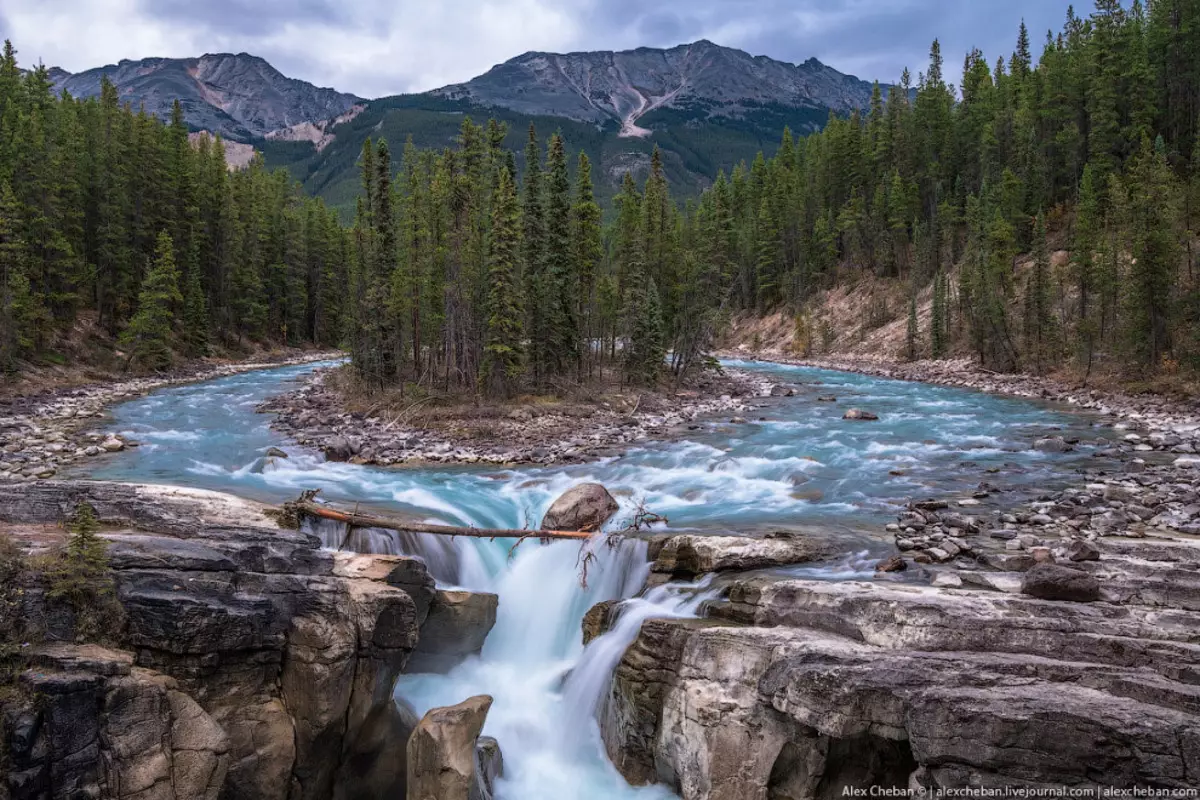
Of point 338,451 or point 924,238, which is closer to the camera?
point 338,451

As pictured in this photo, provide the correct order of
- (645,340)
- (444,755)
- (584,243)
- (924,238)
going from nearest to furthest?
1. (444,755)
2. (584,243)
3. (645,340)
4. (924,238)

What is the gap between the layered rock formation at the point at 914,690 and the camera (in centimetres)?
700

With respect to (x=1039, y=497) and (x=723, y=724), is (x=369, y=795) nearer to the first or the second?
(x=723, y=724)

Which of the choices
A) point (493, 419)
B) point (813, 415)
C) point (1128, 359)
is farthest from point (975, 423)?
point (493, 419)

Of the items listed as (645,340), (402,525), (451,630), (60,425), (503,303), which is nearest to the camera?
(451,630)

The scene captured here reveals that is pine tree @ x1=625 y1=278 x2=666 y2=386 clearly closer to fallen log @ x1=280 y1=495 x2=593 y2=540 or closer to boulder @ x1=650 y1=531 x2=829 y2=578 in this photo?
fallen log @ x1=280 y1=495 x2=593 y2=540

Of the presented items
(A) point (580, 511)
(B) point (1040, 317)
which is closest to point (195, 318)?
(A) point (580, 511)

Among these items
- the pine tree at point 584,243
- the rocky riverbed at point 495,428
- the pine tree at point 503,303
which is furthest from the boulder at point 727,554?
the pine tree at point 584,243

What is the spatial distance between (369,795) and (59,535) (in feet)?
20.5

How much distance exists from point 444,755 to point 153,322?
4865 centimetres

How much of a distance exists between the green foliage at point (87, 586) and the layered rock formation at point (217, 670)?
17 centimetres

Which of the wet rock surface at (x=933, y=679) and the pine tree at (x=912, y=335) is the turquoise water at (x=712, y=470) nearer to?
the wet rock surface at (x=933, y=679)

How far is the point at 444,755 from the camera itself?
9445 millimetres

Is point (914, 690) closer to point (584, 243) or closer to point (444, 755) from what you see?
point (444, 755)
